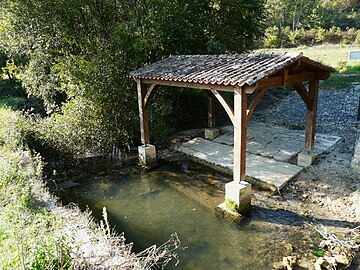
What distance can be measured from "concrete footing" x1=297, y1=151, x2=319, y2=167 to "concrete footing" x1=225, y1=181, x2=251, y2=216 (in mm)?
2513

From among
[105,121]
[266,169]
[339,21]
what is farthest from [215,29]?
[339,21]

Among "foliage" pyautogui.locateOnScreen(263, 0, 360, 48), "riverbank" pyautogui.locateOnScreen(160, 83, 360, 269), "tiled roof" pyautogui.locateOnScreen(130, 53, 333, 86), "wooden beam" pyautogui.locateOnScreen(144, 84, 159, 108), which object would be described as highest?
"foliage" pyautogui.locateOnScreen(263, 0, 360, 48)

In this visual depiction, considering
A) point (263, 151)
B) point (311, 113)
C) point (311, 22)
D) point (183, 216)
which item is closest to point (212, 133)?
point (263, 151)

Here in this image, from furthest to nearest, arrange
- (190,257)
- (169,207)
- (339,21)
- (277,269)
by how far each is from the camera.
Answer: (339,21), (169,207), (190,257), (277,269)

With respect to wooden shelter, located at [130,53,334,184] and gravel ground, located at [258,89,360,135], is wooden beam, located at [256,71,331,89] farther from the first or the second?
gravel ground, located at [258,89,360,135]

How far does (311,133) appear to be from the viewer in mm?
7883

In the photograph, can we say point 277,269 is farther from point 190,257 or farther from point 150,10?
point 150,10

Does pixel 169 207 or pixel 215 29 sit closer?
pixel 169 207

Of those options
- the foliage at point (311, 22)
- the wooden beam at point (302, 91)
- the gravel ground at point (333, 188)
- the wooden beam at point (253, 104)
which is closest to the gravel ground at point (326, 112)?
the gravel ground at point (333, 188)

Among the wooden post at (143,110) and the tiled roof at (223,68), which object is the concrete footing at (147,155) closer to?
the wooden post at (143,110)

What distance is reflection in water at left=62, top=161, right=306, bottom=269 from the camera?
16.8 ft

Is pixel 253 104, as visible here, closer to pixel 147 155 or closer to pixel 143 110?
pixel 143 110

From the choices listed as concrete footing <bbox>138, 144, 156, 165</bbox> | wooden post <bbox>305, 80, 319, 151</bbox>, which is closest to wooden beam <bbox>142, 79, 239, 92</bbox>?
concrete footing <bbox>138, 144, 156, 165</bbox>

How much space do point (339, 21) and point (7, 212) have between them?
1606 inches
